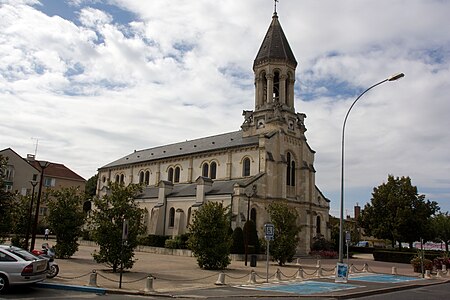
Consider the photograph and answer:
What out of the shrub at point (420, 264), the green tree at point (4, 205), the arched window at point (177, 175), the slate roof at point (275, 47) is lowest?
the shrub at point (420, 264)

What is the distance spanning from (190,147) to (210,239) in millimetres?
32532

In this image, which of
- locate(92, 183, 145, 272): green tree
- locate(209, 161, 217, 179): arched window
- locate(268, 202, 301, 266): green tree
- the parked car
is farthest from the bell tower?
the parked car

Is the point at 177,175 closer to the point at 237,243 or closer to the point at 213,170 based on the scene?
the point at 213,170

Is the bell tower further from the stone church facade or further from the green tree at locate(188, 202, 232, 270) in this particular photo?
the green tree at locate(188, 202, 232, 270)

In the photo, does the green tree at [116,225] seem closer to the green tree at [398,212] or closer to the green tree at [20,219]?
the green tree at [20,219]

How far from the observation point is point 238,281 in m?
21.2

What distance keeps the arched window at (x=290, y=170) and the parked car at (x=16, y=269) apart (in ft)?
122

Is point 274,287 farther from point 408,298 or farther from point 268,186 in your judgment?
point 268,186

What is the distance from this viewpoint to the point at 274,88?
5231 cm

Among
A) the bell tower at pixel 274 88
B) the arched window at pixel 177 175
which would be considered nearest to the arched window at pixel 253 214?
the bell tower at pixel 274 88

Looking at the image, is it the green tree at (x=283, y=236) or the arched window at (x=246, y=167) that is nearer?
the green tree at (x=283, y=236)

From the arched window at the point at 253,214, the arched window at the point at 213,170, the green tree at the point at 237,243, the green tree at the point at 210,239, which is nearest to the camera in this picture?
the green tree at the point at 210,239

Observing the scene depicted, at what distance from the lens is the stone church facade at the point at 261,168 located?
4522 centimetres

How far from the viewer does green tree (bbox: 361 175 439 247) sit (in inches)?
2159
